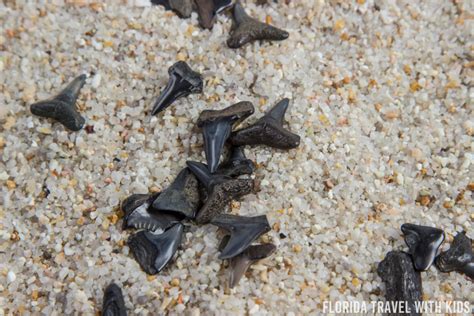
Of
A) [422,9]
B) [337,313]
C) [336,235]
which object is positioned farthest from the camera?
[422,9]

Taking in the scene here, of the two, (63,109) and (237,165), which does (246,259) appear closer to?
(237,165)

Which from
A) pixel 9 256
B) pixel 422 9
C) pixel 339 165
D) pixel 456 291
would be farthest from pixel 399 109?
pixel 9 256

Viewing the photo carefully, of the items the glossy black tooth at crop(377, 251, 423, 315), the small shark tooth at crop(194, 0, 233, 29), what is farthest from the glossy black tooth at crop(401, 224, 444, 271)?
the small shark tooth at crop(194, 0, 233, 29)

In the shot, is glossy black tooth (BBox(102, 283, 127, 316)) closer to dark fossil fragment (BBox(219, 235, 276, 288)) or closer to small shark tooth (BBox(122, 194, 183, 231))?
small shark tooth (BBox(122, 194, 183, 231))

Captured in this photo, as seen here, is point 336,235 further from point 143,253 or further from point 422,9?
point 422,9

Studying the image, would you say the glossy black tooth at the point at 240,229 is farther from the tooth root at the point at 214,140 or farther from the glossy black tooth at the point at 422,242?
the glossy black tooth at the point at 422,242

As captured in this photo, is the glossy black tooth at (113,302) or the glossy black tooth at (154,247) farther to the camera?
the glossy black tooth at (154,247)

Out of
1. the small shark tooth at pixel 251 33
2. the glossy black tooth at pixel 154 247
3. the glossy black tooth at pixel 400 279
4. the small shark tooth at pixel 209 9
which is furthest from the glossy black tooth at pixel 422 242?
the small shark tooth at pixel 209 9
